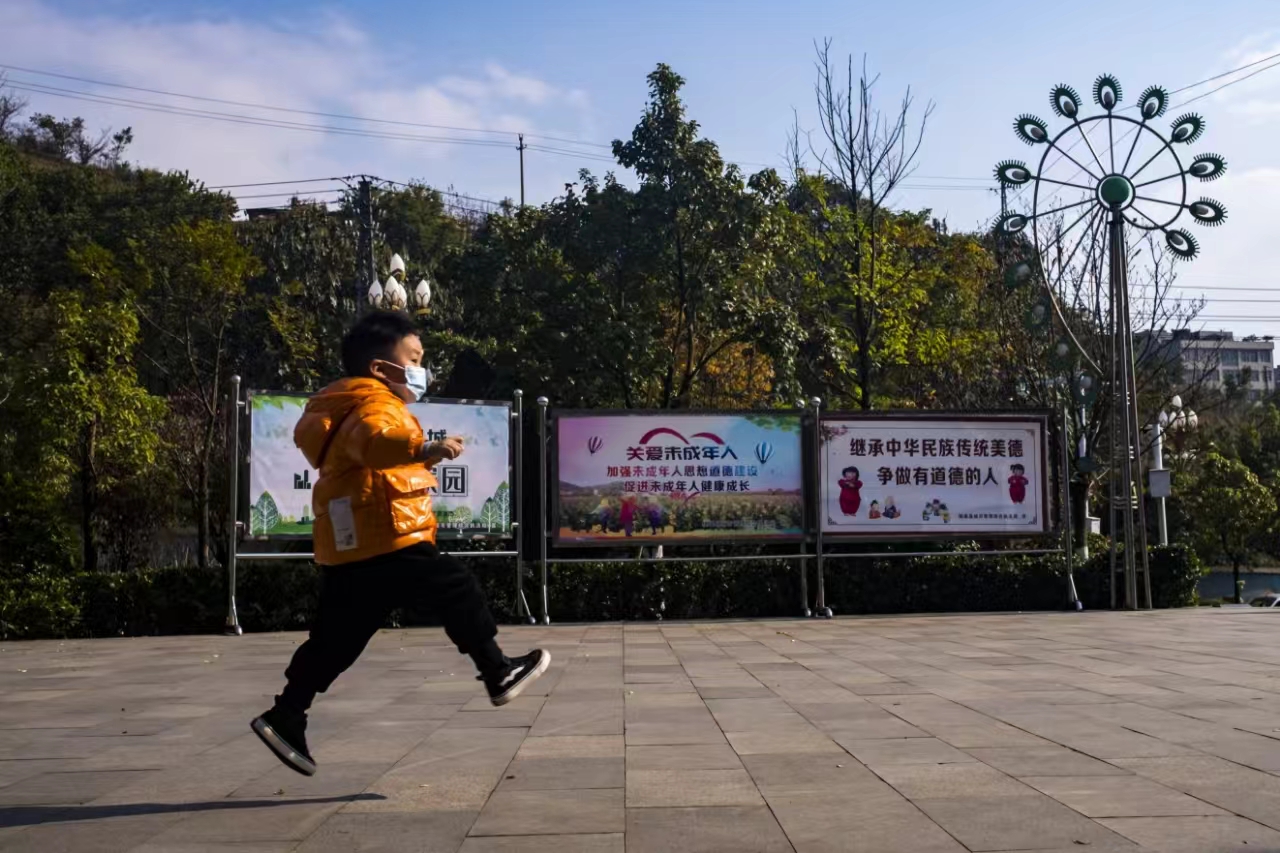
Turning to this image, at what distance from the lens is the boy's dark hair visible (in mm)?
4828

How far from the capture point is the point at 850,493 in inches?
611

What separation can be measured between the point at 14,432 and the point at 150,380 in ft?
54.8

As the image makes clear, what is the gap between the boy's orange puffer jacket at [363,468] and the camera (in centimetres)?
442

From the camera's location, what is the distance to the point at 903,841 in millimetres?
3668

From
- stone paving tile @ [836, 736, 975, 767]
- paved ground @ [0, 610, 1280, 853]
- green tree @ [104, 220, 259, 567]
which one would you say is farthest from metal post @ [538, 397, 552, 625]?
stone paving tile @ [836, 736, 975, 767]

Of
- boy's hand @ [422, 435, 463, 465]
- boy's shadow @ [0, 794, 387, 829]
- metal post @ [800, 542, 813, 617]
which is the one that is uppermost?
boy's hand @ [422, 435, 463, 465]

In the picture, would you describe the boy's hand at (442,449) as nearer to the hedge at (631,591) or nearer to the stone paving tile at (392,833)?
the stone paving tile at (392,833)

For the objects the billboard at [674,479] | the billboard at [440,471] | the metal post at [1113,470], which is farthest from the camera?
the metal post at [1113,470]

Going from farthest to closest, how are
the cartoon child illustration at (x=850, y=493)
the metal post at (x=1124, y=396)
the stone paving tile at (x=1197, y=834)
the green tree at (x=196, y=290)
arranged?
the green tree at (x=196, y=290) < the metal post at (x=1124, y=396) < the cartoon child illustration at (x=850, y=493) < the stone paving tile at (x=1197, y=834)

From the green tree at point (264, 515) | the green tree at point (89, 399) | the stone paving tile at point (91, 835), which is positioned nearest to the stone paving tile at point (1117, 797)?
the stone paving tile at point (91, 835)

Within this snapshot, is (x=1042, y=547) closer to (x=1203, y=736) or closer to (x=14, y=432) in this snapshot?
(x=1203, y=736)

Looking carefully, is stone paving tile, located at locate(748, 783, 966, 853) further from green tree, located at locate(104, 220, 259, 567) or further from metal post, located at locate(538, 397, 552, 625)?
green tree, located at locate(104, 220, 259, 567)

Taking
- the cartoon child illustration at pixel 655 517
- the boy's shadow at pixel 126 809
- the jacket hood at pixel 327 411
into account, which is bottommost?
the boy's shadow at pixel 126 809

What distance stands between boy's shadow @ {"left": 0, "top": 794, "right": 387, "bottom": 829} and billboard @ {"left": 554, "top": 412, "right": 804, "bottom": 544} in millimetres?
10351
